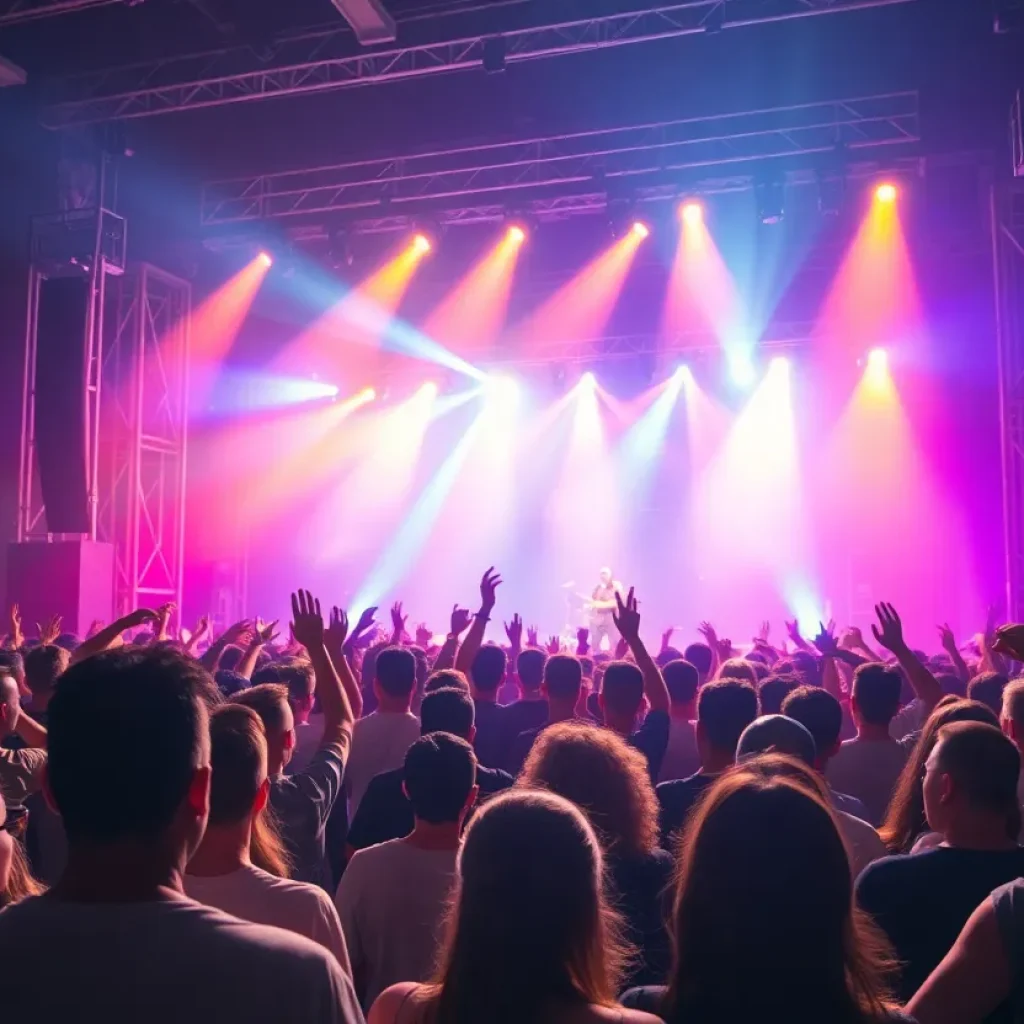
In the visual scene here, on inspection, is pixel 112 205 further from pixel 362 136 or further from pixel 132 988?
pixel 132 988

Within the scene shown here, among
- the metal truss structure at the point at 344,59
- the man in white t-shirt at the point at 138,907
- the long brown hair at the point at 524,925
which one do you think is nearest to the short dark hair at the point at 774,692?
the long brown hair at the point at 524,925

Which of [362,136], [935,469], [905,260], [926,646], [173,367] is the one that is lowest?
[926,646]

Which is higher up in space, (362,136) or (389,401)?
(362,136)

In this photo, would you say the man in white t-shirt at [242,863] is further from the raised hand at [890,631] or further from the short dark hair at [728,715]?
the raised hand at [890,631]

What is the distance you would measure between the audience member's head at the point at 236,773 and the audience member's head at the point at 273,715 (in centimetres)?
62

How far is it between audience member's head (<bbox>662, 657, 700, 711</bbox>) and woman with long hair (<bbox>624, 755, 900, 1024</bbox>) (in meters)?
3.28

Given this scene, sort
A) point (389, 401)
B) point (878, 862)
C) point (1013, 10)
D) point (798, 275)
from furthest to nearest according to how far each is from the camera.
Result: 1. point (389, 401)
2. point (798, 275)
3. point (1013, 10)
4. point (878, 862)

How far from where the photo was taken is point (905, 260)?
14523mm

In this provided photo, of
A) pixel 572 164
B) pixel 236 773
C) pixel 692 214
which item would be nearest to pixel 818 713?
pixel 236 773

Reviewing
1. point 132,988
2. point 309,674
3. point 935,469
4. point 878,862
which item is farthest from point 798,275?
point 132,988

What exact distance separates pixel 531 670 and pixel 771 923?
4330mm

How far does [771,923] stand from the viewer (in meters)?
1.56

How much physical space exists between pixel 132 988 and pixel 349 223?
557 inches

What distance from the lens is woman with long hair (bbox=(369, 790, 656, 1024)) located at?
4.91 feet
